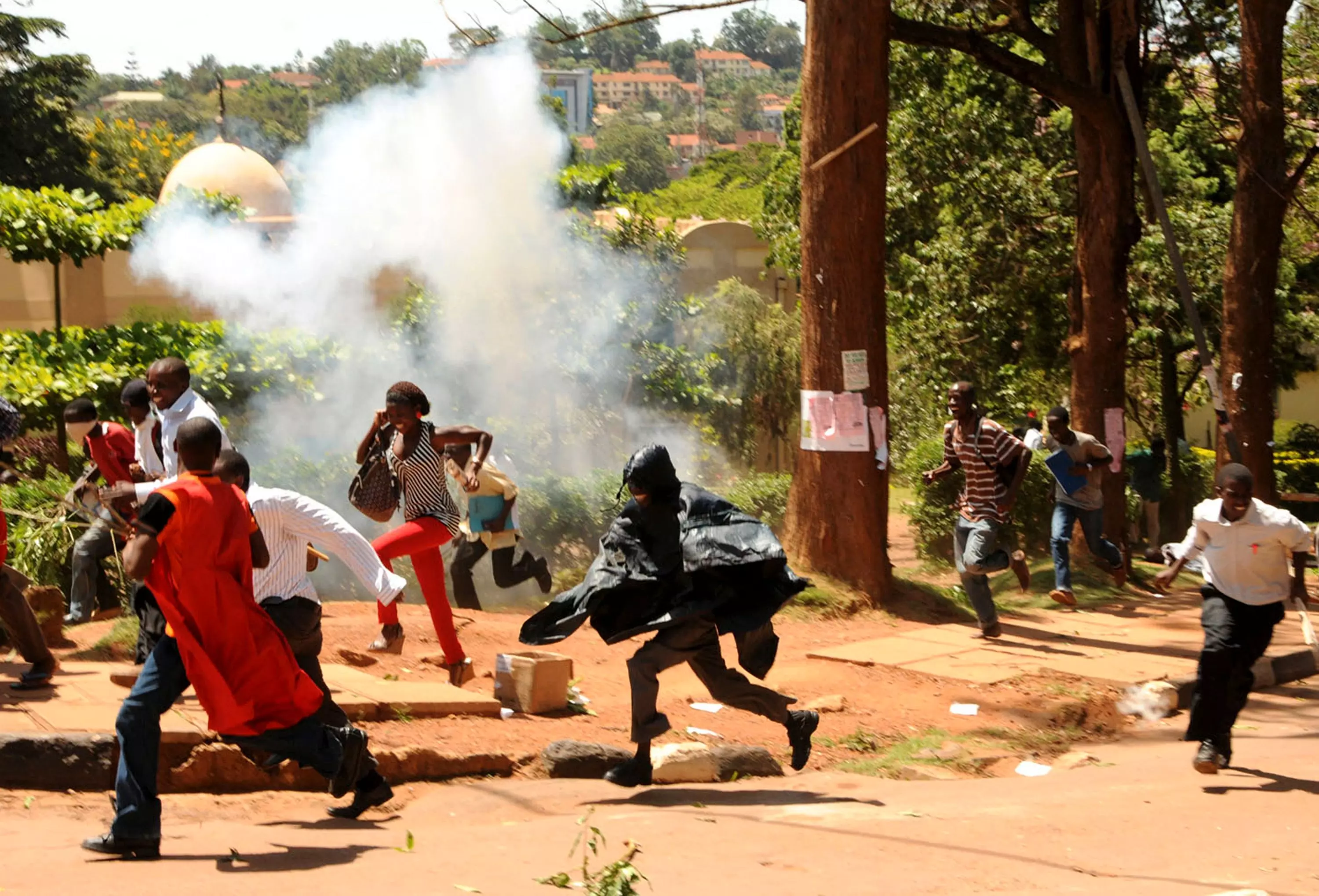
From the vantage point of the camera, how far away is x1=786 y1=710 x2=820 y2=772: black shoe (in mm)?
6250

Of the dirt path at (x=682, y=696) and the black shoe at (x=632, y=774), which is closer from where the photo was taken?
the black shoe at (x=632, y=774)

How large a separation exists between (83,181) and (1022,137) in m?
27.1

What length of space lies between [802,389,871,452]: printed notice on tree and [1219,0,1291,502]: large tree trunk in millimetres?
4458

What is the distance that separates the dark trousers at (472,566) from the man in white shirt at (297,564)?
466cm

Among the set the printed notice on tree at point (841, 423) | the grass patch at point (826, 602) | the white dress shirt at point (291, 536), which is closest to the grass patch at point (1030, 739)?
the grass patch at point (826, 602)

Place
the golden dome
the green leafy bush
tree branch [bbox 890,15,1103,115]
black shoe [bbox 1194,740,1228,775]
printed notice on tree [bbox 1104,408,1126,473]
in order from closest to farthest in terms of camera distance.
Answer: black shoe [bbox 1194,740,1228,775], the green leafy bush, tree branch [bbox 890,15,1103,115], printed notice on tree [bbox 1104,408,1126,473], the golden dome

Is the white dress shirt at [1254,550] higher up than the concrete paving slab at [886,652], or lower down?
higher up

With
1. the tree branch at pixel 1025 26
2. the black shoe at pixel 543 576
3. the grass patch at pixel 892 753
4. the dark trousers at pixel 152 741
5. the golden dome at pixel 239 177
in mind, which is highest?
the golden dome at pixel 239 177

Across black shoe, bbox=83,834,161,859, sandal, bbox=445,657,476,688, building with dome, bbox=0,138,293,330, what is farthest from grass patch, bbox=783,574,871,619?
building with dome, bbox=0,138,293,330

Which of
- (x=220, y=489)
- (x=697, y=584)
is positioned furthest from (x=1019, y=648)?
(x=220, y=489)

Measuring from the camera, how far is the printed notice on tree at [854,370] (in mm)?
10680

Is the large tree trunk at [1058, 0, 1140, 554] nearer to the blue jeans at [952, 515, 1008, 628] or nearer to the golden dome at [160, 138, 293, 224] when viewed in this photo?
the blue jeans at [952, 515, 1008, 628]

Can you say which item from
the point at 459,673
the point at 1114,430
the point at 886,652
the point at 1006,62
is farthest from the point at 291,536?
the point at 1114,430

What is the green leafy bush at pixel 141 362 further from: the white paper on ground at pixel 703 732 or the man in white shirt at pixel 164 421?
the white paper on ground at pixel 703 732
